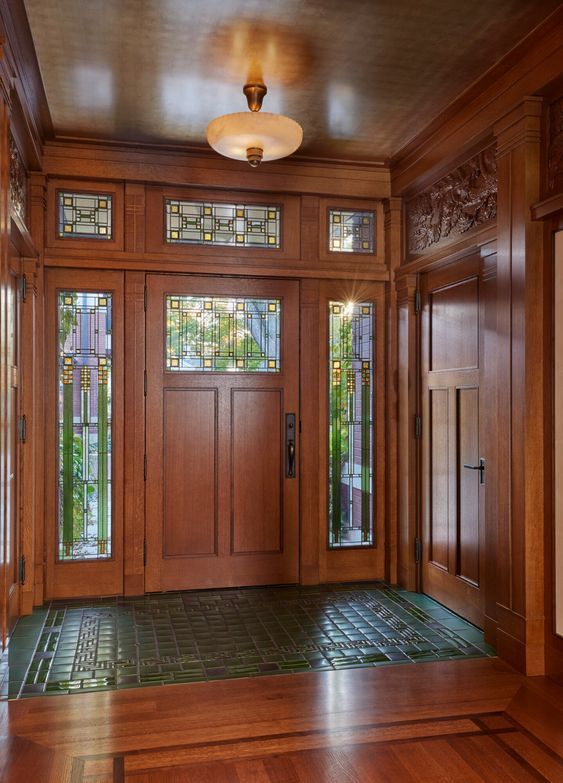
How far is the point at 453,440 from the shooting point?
4148 millimetres

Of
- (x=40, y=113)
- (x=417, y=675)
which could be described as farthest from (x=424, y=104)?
(x=417, y=675)

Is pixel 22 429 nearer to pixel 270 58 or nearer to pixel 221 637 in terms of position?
pixel 221 637

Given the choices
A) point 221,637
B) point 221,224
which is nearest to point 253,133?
point 221,224

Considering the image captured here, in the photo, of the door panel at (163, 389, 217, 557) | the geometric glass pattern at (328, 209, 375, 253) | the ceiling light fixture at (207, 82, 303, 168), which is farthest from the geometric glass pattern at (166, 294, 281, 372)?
the ceiling light fixture at (207, 82, 303, 168)

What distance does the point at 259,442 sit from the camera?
15.4 ft

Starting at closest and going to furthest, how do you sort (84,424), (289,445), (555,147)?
(555,147) → (84,424) → (289,445)

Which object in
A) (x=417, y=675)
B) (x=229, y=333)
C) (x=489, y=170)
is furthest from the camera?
(x=229, y=333)

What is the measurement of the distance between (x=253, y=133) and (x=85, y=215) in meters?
1.59

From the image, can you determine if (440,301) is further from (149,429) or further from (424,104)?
(149,429)

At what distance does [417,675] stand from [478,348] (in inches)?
69.5

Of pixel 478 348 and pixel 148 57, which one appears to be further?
pixel 478 348

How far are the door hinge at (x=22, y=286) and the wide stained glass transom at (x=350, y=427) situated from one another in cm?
200

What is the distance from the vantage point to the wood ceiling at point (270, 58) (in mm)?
2906

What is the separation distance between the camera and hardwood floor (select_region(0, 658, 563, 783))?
7.84 ft
